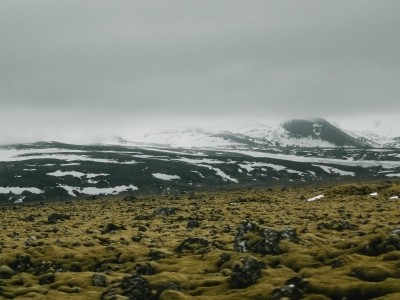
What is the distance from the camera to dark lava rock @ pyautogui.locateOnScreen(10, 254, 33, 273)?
3067 centimetres

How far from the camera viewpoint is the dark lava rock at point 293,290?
19016mm

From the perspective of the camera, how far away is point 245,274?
888 inches

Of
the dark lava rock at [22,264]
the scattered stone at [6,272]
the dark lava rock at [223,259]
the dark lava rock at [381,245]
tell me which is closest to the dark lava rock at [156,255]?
the dark lava rock at [223,259]

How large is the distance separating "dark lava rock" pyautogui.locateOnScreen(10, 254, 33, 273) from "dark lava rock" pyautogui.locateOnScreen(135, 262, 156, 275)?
8349 mm

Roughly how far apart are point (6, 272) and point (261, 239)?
54.8 feet

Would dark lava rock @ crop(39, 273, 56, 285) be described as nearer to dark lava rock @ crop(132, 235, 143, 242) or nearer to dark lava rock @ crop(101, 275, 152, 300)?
dark lava rock @ crop(101, 275, 152, 300)

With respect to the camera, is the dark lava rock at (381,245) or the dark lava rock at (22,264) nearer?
the dark lava rock at (381,245)

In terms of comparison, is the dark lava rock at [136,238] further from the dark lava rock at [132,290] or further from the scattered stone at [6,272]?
the dark lava rock at [132,290]

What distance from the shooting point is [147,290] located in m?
21.9

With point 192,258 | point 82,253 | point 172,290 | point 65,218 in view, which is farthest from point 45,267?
point 65,218

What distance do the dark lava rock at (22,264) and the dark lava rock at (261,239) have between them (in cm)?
1458

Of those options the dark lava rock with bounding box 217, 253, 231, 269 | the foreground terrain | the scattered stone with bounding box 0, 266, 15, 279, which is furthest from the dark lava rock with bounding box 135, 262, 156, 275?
the scattered stone with bounding box 0, 266, 15, 279

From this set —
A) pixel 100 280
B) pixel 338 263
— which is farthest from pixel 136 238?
pixel 338 263

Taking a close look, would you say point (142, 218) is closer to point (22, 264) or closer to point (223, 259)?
point (22, 264)
